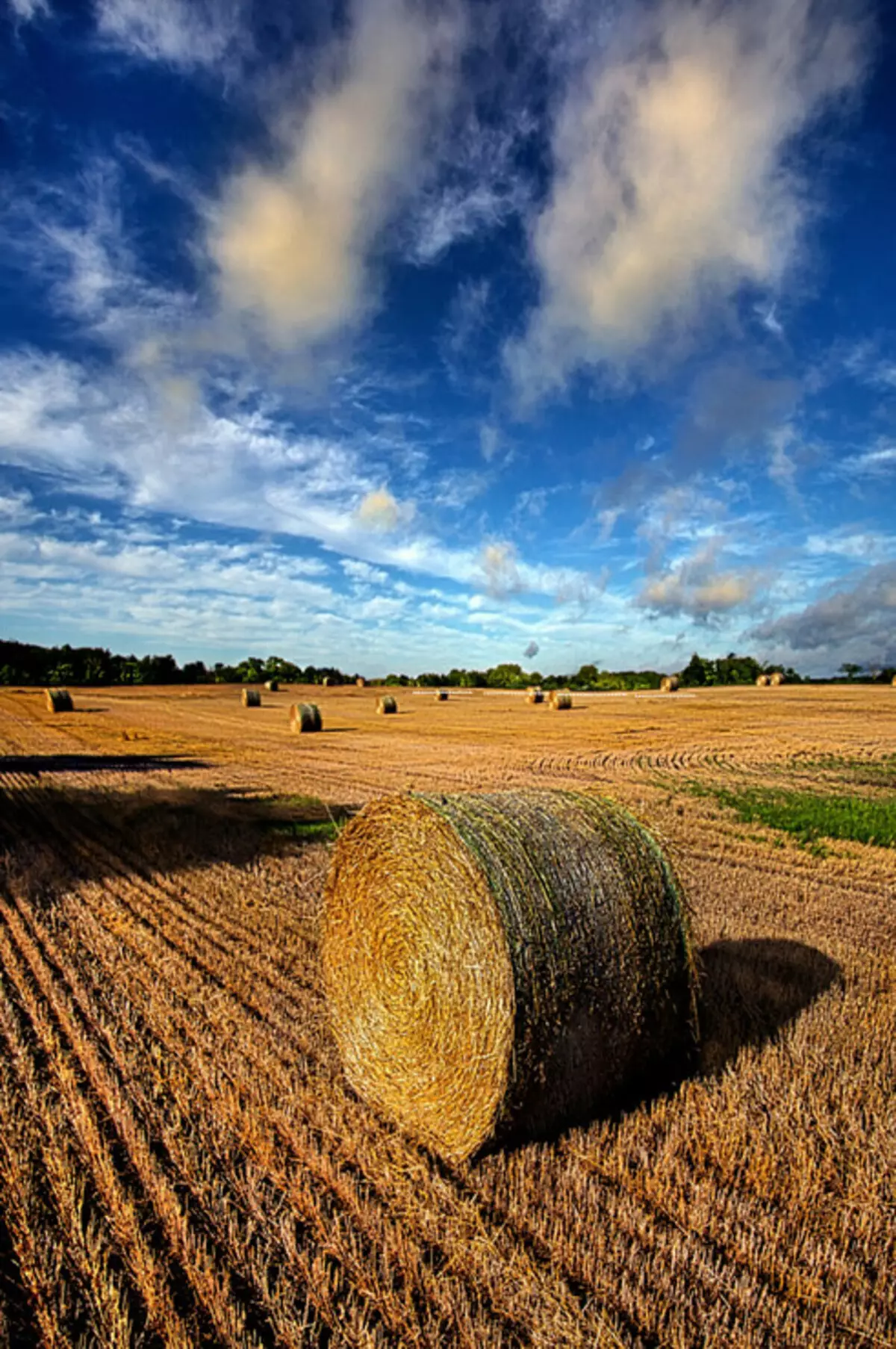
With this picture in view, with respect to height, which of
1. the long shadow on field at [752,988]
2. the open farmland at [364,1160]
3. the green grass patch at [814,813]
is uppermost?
the green grass patch at [814,813]

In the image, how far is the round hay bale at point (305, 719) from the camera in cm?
2858

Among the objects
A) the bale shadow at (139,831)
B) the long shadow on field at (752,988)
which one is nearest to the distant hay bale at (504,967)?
the long shadow on field at (752,988)

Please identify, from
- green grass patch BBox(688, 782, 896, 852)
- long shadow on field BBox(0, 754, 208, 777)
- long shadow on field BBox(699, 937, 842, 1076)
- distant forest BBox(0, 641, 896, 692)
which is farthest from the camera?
distant forest BBox(0, 641, 896, 692)

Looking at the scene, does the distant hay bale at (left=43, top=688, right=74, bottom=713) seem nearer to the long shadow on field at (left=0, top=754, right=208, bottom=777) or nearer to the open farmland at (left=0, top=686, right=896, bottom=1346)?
the long shadow on field at (left=0, top=754, right=208, bottom=777)

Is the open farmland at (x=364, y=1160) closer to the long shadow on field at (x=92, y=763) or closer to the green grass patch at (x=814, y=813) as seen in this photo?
the green grass patch at (x=814, y=813)

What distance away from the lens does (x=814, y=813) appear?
12.8m

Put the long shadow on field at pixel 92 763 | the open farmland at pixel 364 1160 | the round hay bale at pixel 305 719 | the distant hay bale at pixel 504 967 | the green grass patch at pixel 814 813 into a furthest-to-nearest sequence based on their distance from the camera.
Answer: the round hay bale at pixel 305 719 → the long shadow on field at pixel 92 763 → the green grass patch at pixel 814 813 → the distant hay bale at pixel 504 967 → the open farmland at pixel 364 1160

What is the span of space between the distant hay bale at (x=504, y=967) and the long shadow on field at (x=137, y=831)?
10.3 feet

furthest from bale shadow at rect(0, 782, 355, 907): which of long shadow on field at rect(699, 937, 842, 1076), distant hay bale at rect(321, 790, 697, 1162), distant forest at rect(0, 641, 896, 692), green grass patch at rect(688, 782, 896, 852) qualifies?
distant forest at rect(0, 641, 896, 692)

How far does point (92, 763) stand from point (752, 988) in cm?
1698

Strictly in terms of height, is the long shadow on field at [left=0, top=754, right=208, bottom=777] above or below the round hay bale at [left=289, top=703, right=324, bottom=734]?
below

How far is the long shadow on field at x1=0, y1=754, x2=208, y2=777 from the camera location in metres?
17.2

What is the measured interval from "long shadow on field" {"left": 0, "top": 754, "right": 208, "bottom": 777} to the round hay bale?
8.10 metres

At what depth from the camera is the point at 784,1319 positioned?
2762 millimetres
